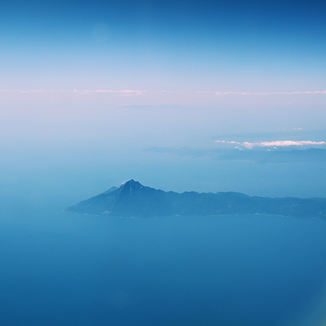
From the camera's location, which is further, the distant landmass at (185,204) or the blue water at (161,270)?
the distant landmass at (185,204)

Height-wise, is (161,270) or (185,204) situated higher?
(185,204)

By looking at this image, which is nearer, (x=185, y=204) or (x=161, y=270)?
(x=161, y=270)

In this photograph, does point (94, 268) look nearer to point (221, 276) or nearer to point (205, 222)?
point (221, 276)

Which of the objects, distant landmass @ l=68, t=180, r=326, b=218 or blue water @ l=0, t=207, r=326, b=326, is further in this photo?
distant landmass @ l=68, t=180, r=326, b=218

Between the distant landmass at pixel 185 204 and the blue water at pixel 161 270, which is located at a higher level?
the distant landmass at pixel 185 204
